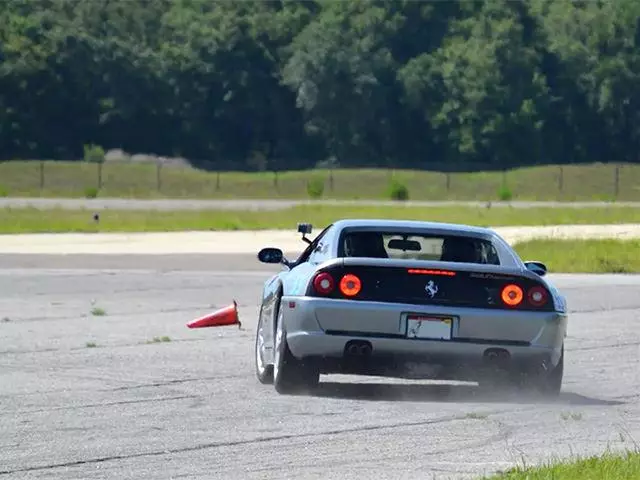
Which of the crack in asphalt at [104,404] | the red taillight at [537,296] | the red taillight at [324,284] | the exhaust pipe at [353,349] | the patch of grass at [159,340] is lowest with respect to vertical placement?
the patch of grass at [159,340]

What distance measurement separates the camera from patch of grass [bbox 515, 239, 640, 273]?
30781 mm

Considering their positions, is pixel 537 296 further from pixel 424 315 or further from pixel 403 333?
pixel 403 333

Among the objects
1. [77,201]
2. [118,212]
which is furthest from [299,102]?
[118,212]

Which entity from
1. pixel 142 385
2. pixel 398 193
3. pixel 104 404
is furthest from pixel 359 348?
pixel 398 193

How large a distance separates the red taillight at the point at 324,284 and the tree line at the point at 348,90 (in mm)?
92690

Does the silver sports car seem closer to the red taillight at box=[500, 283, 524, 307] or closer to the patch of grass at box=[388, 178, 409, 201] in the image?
the red taillight at box=[500, 283, 524, 307]

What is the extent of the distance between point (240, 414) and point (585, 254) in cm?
2279

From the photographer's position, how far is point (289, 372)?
11555mm

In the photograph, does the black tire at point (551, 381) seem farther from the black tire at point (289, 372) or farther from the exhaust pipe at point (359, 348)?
the black tire at point (289, 372)

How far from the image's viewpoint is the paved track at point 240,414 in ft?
28.6

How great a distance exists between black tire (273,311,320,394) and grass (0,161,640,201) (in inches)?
2924

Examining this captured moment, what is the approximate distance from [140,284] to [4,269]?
4179mm

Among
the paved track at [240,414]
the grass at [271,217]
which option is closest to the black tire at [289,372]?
the paved track at [240,414]

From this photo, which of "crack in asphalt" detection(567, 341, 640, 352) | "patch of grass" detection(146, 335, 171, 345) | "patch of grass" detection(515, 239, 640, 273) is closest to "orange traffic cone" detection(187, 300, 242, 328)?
"patch of grass" detection(146, 335, 171, 345)
